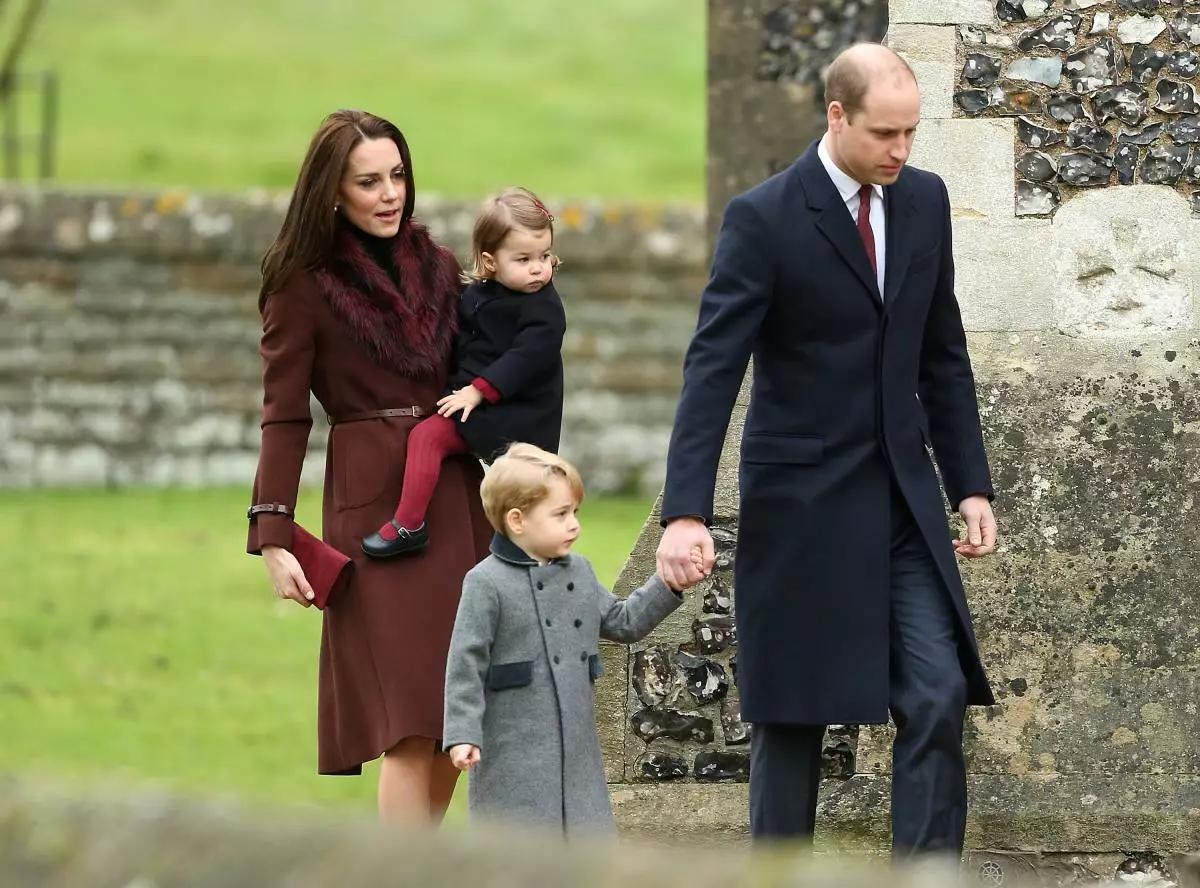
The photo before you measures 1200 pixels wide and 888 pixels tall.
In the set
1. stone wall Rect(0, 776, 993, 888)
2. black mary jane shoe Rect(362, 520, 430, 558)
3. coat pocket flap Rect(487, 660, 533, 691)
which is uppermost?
black mary jane shoe Rect(362, 520, 430, 558)

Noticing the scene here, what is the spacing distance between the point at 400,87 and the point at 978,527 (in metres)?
24.5

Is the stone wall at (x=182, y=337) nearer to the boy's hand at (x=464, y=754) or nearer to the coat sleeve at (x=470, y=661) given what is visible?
the coat sleeve at (x=470, y=661)

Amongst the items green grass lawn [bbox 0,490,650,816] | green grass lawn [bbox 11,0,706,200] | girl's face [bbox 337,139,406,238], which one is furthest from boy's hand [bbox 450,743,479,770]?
green grass lawn [bbox 11,0,706,200]

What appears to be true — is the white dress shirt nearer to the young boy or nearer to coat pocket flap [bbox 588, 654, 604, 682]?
the young boy

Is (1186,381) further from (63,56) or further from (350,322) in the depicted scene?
(63,56)

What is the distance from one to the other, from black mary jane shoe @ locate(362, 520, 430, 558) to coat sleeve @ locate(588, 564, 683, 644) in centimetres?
58

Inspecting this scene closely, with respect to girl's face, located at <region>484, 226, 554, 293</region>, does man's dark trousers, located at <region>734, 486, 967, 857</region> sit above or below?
below

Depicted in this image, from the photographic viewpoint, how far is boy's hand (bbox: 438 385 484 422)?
522cm

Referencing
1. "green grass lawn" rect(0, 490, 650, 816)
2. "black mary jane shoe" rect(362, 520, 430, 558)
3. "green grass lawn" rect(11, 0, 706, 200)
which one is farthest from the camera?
"green grass lawn" rect(11, 0, 706, 200)

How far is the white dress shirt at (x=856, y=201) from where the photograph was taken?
15.8 feet


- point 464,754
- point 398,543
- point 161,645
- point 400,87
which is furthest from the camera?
point 400,87

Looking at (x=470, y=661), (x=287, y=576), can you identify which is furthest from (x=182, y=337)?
(x=470, y=661)

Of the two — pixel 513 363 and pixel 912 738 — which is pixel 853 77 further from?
pixel 912 738

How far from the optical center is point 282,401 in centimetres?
527
